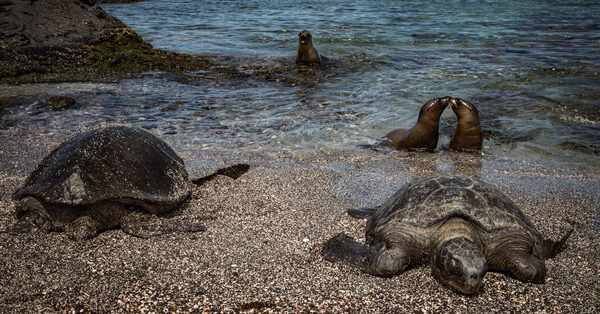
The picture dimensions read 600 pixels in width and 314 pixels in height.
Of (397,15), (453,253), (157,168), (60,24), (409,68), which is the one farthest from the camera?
(397,15)

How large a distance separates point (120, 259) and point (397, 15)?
20.5 m

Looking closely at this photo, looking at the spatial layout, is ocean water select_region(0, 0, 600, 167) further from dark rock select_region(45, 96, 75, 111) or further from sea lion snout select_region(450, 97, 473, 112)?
sea lion snout select_region(450, 97, 473, 112)

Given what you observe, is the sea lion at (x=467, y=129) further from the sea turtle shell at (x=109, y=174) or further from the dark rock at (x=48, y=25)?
the dark rock at (x=48, y=25)

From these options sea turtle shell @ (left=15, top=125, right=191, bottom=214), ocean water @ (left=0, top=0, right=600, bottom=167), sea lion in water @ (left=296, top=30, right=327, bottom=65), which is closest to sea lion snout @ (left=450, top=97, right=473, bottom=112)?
ocean water @ (left=0, top=0, right=600, bottom=167)

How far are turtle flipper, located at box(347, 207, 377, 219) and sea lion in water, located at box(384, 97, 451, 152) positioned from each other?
8.36 feet

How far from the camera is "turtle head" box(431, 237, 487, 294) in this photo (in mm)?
2998

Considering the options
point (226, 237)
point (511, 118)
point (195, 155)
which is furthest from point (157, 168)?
point (511, 118)

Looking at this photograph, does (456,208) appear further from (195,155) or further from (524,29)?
(524,29)

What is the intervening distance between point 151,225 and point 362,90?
684 cm

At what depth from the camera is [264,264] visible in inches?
137

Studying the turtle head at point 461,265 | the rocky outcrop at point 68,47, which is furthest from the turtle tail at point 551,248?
the rocky outcrop at point 68,47

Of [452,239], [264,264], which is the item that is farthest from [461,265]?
[264,264]

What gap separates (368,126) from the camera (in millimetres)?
7719

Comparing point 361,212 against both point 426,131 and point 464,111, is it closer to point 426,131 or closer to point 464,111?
point 426,131
